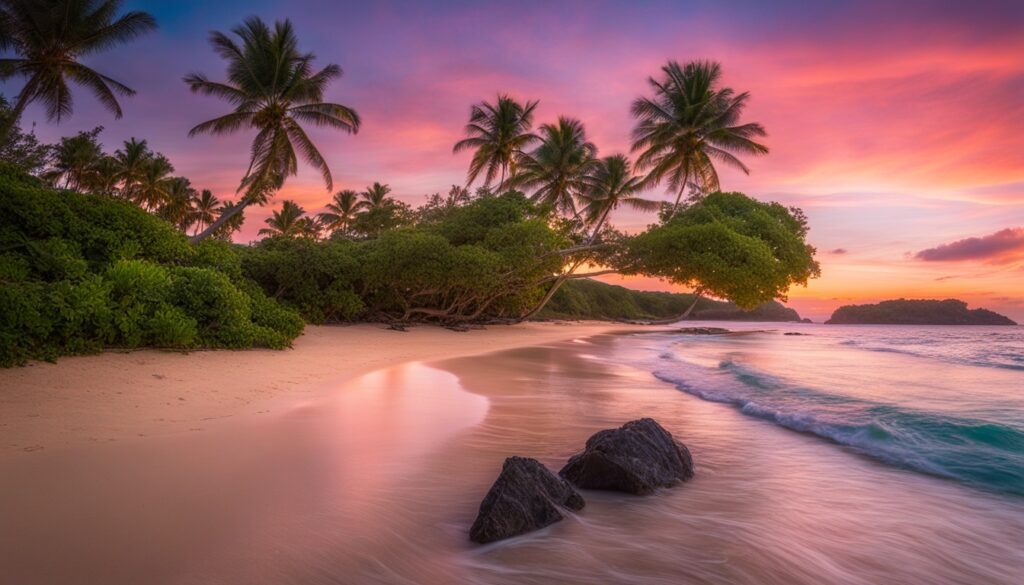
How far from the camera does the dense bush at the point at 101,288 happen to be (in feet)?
22.0

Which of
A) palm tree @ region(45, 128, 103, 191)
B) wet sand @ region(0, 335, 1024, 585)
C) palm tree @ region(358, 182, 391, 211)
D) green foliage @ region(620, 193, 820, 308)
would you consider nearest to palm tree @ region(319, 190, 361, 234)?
palm tree @ region(358, 182, 391, 211)

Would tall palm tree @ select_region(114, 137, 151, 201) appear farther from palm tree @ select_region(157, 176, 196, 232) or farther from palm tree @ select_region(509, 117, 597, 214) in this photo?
palm tree @ select_region(509, 117, 597, 214)

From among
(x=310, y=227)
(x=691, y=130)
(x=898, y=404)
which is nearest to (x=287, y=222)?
(x=310, y=227)

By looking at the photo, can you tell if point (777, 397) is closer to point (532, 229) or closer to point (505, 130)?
point (532, 229)

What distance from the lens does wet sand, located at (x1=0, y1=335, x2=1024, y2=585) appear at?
2393 millimetres

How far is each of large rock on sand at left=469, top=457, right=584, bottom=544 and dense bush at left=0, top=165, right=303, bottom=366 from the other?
6967mm

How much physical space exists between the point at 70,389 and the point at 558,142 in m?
27.8

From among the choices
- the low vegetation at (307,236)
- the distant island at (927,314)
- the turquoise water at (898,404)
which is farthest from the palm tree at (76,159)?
the distant island at (927,314)

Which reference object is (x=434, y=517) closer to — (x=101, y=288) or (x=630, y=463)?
(x=630, y=463)

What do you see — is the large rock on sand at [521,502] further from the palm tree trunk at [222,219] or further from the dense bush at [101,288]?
A: the palm tree trunk at [222,219]

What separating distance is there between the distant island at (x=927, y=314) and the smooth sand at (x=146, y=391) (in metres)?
77.9

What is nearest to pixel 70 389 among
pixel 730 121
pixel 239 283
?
pixel 239 283

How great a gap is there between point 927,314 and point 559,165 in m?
62.2

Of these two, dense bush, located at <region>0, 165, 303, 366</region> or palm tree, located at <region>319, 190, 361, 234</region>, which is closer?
dense bush, located at <region>0, 165, 303, 366</region>
